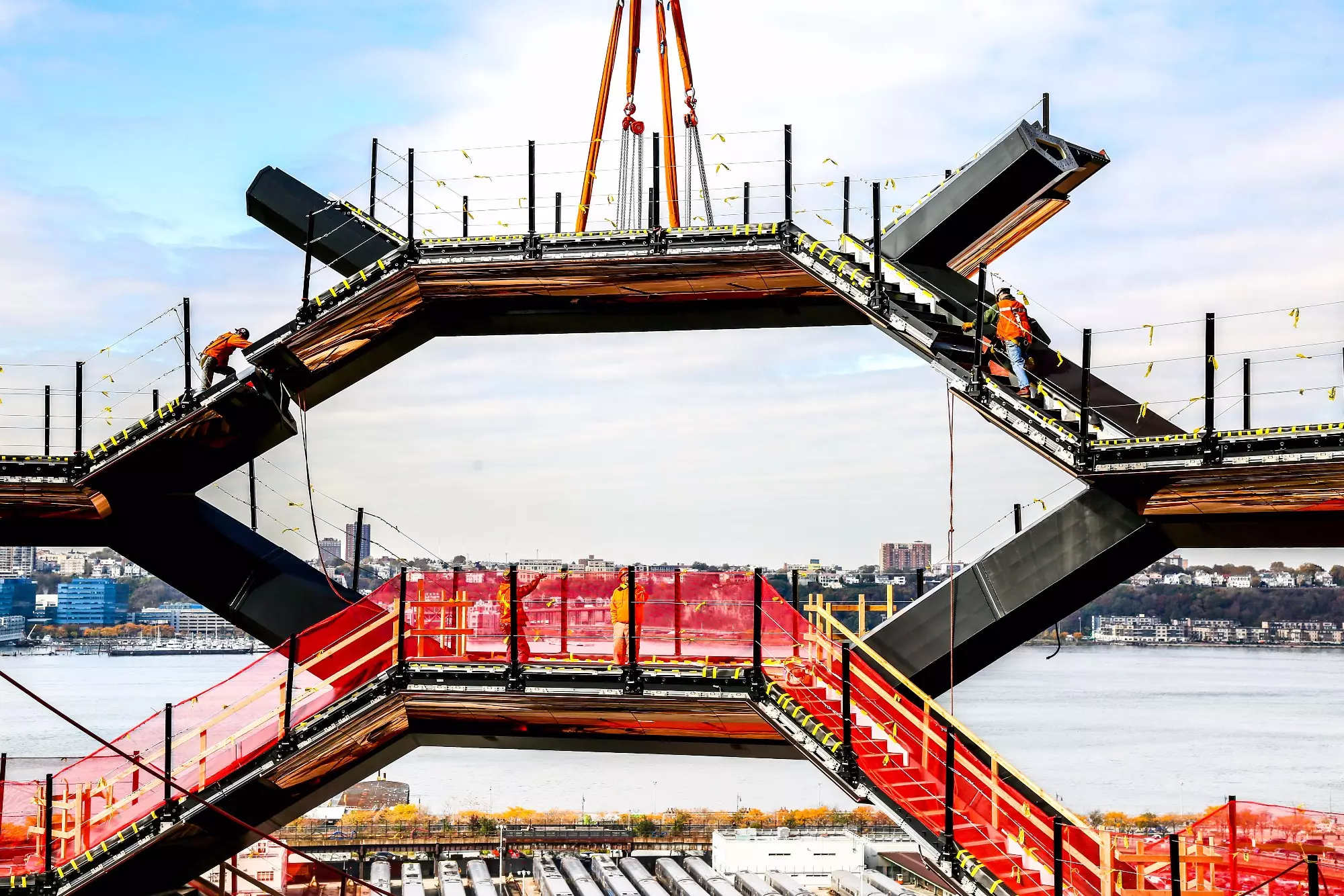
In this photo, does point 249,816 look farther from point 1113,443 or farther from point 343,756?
point 1113,443

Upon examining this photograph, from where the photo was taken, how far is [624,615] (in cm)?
1438

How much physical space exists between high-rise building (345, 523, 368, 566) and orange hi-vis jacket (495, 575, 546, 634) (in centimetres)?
470

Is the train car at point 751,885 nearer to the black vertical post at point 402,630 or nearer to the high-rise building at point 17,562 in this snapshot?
the high-rise building at point 17,562

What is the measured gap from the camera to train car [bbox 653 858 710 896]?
59000 mm

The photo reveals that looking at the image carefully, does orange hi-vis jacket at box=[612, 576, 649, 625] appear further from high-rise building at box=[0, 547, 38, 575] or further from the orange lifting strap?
high-rise building at box=[0, 547, 38, 575]

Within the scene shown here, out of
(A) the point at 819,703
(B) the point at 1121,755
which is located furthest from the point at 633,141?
(B) the point at 1121,755

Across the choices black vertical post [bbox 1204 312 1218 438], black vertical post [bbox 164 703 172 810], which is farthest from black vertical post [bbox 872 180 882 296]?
black vertical post [bbox 164 703 172 810]

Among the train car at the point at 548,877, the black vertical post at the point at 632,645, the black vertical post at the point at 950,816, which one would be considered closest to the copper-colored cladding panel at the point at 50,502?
the black vertical post at the point at 632,645

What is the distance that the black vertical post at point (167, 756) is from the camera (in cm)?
1418

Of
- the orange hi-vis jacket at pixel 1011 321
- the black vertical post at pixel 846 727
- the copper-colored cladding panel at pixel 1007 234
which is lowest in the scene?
the black vertical post at pixel 846 727

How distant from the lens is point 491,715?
50.7 ft

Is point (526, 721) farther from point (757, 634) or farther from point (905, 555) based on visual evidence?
point (905, 555)

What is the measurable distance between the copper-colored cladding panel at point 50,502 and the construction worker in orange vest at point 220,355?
7.04ft

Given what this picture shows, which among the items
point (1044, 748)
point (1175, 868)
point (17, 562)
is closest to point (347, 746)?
point (1175, 868)
